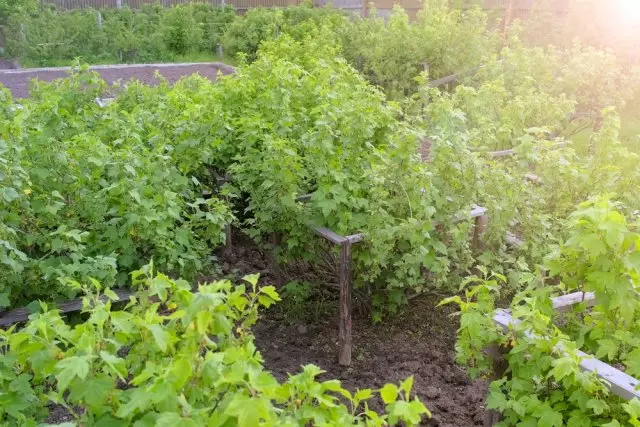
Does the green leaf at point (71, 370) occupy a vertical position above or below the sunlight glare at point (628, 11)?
above

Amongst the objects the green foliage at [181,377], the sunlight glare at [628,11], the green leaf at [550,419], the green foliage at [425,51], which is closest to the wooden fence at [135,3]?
the green foliage at [425,51]

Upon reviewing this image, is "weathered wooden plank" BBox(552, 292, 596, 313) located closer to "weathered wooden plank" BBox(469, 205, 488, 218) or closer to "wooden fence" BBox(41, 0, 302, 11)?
"weathered wooden plank" BBox(469, 205, 488, 218)

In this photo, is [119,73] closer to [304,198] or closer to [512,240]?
[304,198]

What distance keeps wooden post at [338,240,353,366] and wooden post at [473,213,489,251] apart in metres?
1.04

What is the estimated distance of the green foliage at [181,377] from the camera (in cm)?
180

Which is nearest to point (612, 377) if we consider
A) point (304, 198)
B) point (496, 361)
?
point (496, 361)

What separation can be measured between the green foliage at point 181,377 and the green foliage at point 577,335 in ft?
3.26

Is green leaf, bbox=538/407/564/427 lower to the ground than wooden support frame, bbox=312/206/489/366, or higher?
higher

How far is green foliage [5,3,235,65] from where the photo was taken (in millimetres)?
16719

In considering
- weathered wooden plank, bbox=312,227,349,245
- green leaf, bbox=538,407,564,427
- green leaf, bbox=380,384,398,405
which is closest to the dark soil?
weathered wooden plank, bbox=312,227,349,245

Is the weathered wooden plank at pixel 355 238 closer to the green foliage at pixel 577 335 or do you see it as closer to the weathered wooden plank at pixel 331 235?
the weathered wooden plank at pixel 331 235

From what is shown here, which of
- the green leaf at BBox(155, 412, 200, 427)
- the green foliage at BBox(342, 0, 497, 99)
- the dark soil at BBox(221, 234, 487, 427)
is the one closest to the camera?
the green leaf at BBox(155, 412, 200, 427)

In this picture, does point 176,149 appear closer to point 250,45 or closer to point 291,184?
point 291,184

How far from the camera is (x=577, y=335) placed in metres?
3.17
